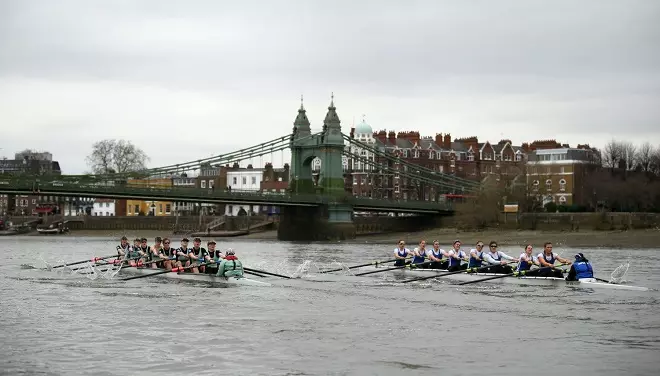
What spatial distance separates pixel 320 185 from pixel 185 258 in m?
53.7

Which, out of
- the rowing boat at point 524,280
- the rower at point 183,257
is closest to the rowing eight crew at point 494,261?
the rowing boat at point 524,280

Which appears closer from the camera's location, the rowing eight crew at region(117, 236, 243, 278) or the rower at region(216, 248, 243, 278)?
the rower at region(216, 248, 243, 278)

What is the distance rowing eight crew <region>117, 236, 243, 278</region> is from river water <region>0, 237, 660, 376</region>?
30.2 inches

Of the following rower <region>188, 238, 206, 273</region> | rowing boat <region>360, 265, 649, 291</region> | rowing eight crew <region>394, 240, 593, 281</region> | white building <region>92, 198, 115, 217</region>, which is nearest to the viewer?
rowing boat <region>360, 265, 649, 291</region>

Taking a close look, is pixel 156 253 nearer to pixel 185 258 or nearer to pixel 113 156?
pixel 185 258

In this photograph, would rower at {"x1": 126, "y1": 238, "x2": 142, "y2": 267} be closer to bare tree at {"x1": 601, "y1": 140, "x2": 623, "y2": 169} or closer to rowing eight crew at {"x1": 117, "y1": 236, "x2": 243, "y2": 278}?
rowing eight crew at {"x1": 117, "y1": 236, "x2": 243, "y2": 278}

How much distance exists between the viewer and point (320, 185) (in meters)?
86.9

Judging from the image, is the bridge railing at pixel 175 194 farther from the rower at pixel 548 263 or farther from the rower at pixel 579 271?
the rower at pixel 579 271

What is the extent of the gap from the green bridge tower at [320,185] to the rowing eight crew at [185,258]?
156 feet

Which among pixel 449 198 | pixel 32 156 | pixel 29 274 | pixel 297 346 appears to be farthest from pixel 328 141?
pixel 32 156

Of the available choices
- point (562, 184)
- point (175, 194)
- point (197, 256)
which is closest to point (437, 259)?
point (197, 256)

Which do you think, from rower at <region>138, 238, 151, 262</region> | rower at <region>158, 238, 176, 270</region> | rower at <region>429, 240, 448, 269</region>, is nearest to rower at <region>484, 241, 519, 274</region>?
rower at <region>429, 240, 448, 269</region>

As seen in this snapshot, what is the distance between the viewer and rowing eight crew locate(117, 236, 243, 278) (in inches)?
1231

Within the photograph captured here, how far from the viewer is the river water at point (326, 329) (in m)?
17.4
